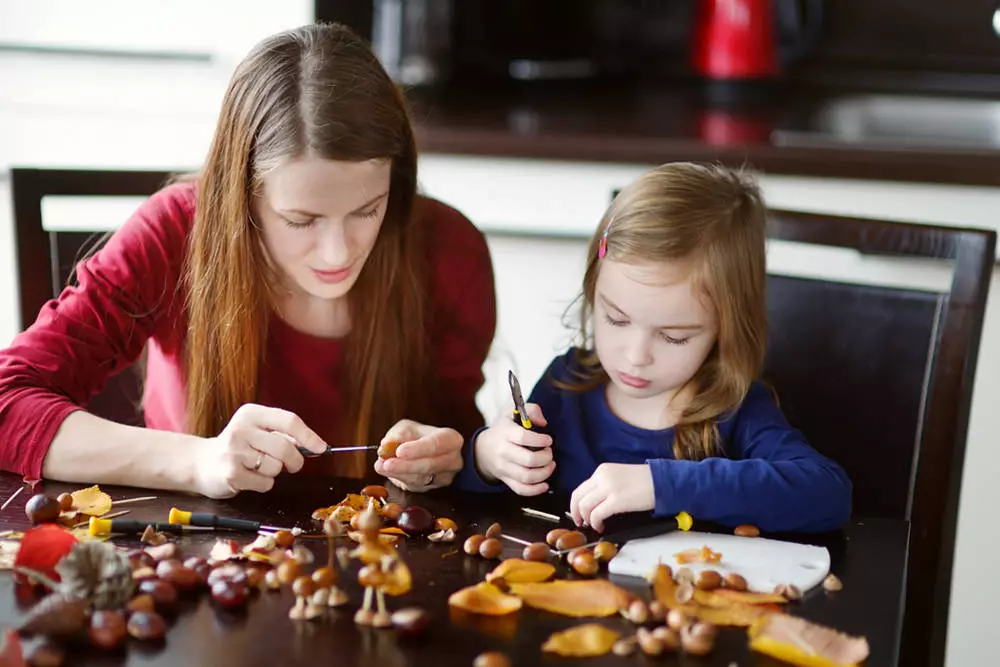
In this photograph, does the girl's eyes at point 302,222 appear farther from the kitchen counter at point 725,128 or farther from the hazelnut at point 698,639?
the kitchen counter at point 725,128

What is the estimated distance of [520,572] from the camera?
3.40 ft

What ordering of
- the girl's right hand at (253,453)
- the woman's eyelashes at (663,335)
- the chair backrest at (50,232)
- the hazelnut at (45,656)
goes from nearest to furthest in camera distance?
the hazelnut at (45,656)
the girl's right hand at (253,453)
the woman's eyelashes at (663,335)
the chair backrest at (50,232)

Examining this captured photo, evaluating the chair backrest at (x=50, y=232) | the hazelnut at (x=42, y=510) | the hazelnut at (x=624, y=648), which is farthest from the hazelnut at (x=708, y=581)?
the chair backrest at (x=50, y=232)

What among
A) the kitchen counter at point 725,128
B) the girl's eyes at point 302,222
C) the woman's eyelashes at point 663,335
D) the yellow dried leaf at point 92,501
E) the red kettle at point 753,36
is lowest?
the yellow dried leaf at point 92,501

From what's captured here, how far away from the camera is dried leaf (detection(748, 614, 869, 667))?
0.92 m

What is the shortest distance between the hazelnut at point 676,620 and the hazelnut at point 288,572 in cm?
30

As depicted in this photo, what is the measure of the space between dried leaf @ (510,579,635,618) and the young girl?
0.15 meters

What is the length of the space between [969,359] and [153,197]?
100cm

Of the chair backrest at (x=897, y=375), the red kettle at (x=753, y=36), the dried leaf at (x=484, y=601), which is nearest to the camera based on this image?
the dried leaf at (x=484, y=601)

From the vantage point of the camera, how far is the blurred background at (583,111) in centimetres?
213

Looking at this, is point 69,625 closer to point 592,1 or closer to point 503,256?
point 503,256

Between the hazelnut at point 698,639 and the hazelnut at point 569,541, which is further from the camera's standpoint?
the hazelnut at point 569,541

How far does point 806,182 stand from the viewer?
2.13 metres

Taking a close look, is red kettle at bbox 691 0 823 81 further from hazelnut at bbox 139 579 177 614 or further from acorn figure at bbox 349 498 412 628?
hazelnut at bbox 139 579 177 614
